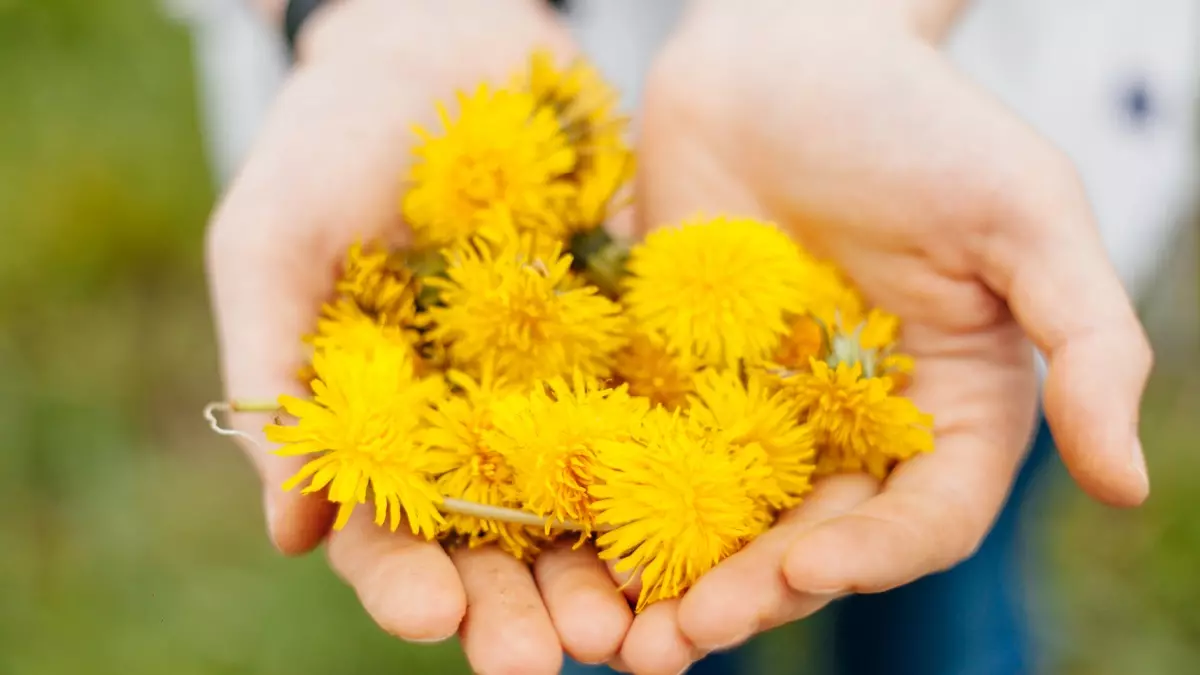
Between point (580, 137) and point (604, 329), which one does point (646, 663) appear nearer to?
point (604, 329)

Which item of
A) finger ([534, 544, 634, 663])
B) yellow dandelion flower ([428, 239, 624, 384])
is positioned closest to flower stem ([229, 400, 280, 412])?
yellow dandelion flower ([428, 239, 624, 384])

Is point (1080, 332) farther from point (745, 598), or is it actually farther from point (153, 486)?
point (153, 486)

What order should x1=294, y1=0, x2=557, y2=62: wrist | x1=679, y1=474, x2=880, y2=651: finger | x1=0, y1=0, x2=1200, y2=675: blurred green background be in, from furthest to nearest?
x1=0, y1=0, x2=1200, y2=675: blurred green background
x1=294, y1=0, x2=557, y2=62: wrist
x1=679, y1=474, x2=880, y2=651: finger

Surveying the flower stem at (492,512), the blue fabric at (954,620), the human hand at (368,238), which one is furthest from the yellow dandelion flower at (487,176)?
the blue fabric at (954,620)

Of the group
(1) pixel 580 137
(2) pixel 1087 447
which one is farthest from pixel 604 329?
(2) pixel 1087 447

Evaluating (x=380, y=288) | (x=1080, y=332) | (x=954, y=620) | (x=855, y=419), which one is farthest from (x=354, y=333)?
(x=954, y=620)

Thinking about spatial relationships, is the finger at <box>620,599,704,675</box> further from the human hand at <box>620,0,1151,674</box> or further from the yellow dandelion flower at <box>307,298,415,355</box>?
the yellow dandelion flower at <box>307,298,415,355</box>
